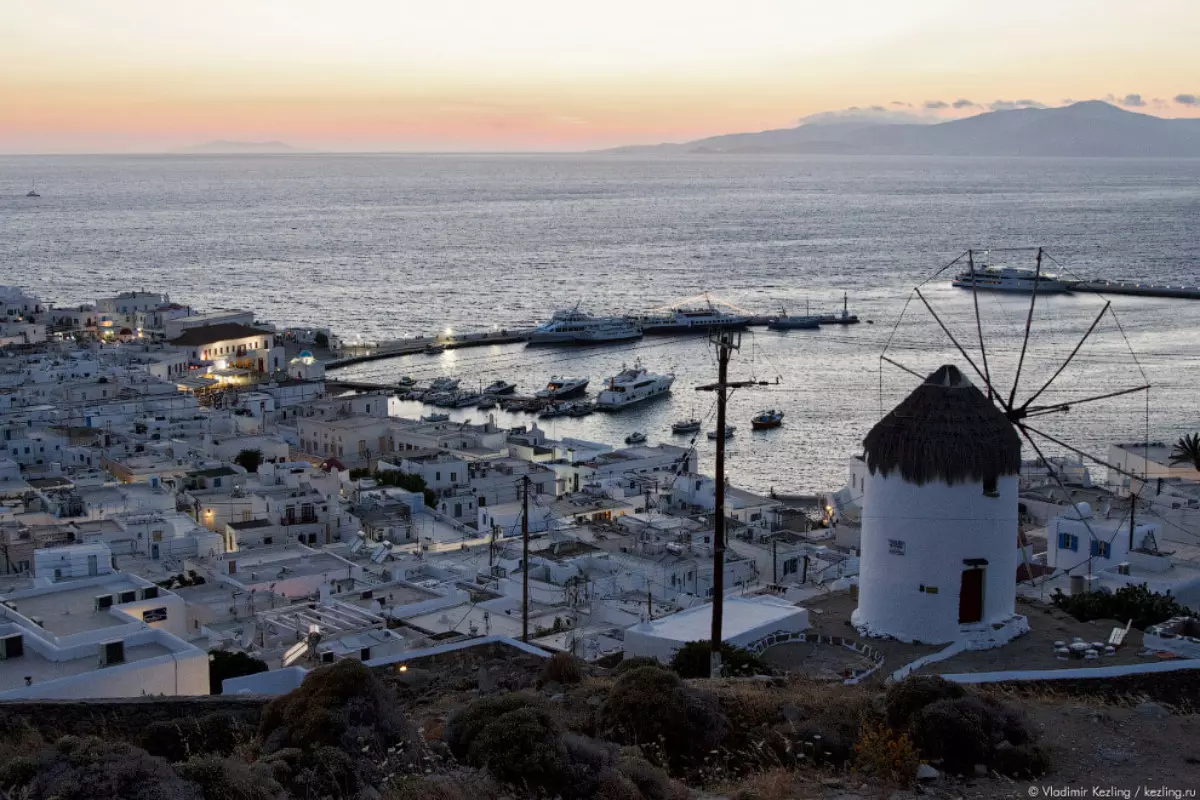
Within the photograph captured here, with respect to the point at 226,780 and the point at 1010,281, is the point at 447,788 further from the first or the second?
the point at 1010,281

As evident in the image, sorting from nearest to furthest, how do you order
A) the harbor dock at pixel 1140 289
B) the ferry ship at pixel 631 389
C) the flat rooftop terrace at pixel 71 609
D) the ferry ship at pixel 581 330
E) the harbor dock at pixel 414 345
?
the flat rooftop terrace at pixel 71 609
the ferry ship at pixel 631 389
the harbor dock at pixel 414 345
the ferry ship at pixel 581 330
the harbor dock at pixel 1140 289

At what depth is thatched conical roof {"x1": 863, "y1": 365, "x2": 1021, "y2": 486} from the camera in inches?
494

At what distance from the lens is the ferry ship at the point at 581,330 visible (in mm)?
73062

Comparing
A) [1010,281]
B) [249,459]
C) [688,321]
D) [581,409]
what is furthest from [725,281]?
[249,459]

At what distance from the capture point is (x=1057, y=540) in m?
22.7

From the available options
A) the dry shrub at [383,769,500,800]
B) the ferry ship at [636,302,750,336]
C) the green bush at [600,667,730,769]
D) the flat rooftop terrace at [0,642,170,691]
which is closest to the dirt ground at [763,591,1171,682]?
the green bush at [600,667,730,769]

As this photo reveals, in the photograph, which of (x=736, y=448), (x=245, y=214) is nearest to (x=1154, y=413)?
(x=736, y=448)

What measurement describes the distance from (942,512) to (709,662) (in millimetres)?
2595

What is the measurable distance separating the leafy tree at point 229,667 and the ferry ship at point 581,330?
187 ft

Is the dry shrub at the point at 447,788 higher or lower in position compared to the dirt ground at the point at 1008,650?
higher

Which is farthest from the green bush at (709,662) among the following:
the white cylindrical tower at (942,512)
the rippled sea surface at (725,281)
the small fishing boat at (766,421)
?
the small fishing boat at (766,421)

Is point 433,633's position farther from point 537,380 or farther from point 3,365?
point 537,380

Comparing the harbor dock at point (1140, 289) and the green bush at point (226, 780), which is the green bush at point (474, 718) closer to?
the green bush at point (226, 780)

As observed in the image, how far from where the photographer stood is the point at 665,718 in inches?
348
